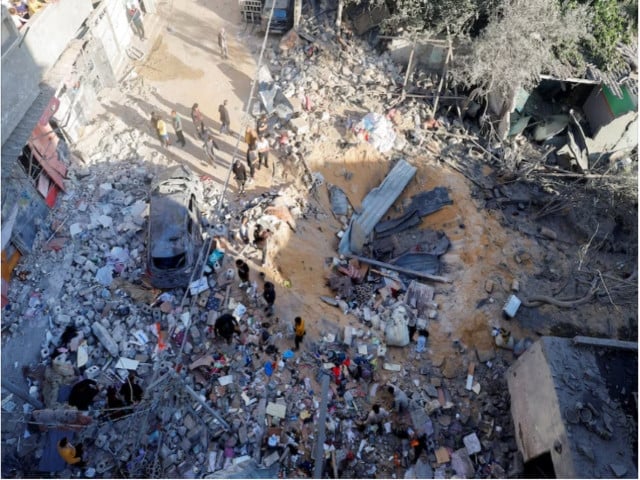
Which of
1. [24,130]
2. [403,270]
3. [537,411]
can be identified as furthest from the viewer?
[403,270]

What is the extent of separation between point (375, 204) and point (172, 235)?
6.30 m

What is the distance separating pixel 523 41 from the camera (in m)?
13.5

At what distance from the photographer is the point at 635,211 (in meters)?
13.4

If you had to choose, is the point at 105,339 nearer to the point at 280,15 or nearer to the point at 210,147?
the point at 210,147

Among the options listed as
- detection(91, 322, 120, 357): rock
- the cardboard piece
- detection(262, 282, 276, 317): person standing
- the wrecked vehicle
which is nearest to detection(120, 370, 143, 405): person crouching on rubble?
detection(91, 322, 120, 357): rock

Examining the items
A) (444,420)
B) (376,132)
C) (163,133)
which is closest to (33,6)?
(163,133)

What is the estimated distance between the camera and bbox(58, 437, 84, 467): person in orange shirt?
26.1ft

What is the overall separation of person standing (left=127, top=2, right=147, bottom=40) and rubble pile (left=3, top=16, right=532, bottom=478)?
9359mm

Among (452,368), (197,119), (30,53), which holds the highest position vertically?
(30,53)

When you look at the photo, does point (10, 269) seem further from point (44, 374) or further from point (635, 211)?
point (635, 211)

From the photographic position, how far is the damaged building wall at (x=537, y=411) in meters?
7.65

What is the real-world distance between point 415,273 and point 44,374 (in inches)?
365

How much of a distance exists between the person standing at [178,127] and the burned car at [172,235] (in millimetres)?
3165

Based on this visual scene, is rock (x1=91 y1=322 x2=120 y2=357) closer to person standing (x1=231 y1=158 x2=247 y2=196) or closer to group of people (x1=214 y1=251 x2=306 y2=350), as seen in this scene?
group of people (x1=214 y1=251 x2=306 y2=350)
